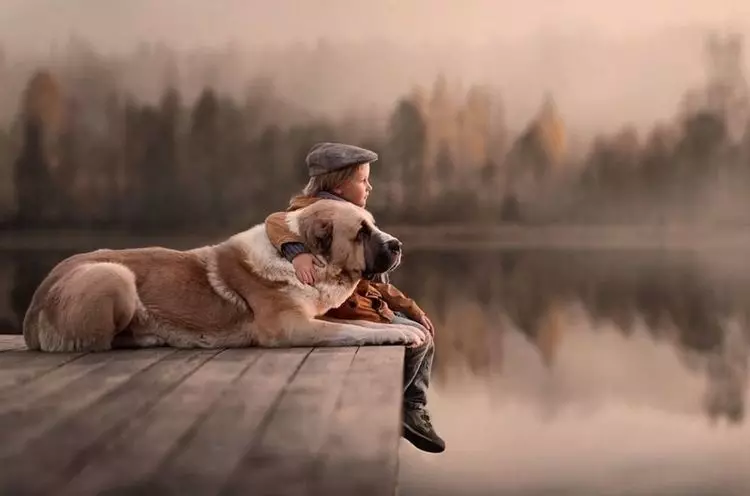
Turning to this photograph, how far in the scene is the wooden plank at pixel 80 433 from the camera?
1638 millimetres

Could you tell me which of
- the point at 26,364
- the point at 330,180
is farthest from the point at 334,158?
the point at 26,364

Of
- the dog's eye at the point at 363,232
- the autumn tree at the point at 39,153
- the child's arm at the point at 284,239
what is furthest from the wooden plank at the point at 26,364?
the autumn tree at the point at 39,153

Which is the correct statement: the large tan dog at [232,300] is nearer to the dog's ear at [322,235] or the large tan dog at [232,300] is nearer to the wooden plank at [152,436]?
the dog's ear at [322,235]

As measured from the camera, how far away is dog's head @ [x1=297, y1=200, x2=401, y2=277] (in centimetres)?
312

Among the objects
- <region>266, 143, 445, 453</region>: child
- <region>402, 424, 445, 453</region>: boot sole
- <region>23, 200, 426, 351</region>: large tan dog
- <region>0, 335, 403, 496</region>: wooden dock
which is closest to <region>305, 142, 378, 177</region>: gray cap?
<region>266, 143, 445, 453</region>: child

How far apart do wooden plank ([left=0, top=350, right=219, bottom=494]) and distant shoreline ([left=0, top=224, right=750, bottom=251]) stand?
278 cm

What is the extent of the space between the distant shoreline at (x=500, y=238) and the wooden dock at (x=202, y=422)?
251 cm

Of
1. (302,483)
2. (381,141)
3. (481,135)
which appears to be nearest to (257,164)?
(381,141)

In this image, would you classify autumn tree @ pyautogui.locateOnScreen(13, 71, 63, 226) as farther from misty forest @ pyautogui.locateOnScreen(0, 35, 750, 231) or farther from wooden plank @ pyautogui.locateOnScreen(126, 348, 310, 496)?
wooden plank @ pyautogui.locateOnScreen(126, 348, 310, 496)

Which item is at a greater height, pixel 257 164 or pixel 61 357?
pixel 257 164

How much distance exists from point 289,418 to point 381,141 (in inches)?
139

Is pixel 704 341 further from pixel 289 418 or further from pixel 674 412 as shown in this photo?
pixel 289 418

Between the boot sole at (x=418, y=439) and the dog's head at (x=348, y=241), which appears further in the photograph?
the boot sole at (x=418, y=439)

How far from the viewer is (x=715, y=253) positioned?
557 centimetres
